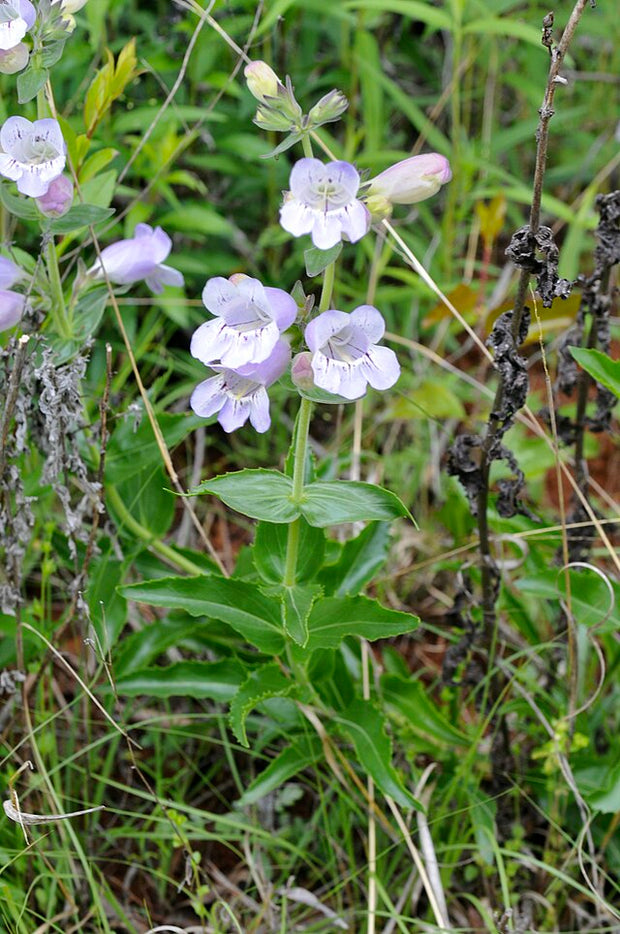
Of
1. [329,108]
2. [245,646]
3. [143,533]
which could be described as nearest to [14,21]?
[329,108]

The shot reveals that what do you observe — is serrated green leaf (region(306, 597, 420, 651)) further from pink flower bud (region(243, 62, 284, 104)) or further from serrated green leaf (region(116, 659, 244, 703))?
pink flower bud (region(243, 62, 284, 104))

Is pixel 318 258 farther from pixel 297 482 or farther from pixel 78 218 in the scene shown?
pixel 78 218

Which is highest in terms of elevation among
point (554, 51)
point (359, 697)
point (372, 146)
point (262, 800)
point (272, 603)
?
point (554, 51)

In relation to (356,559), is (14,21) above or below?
above

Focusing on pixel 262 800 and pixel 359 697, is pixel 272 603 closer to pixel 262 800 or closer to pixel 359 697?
pixel 359 697

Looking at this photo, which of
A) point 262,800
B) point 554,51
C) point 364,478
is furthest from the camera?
point 364,478

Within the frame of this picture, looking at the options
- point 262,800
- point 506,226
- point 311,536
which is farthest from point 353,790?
point 506,226

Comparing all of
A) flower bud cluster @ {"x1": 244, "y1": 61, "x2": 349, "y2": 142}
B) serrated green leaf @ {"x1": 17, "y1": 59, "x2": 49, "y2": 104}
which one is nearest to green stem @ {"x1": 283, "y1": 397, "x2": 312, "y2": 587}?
flower bud cluster @ {"x1": 244, "y1": 61, "x2": 349, "y2": 142}
